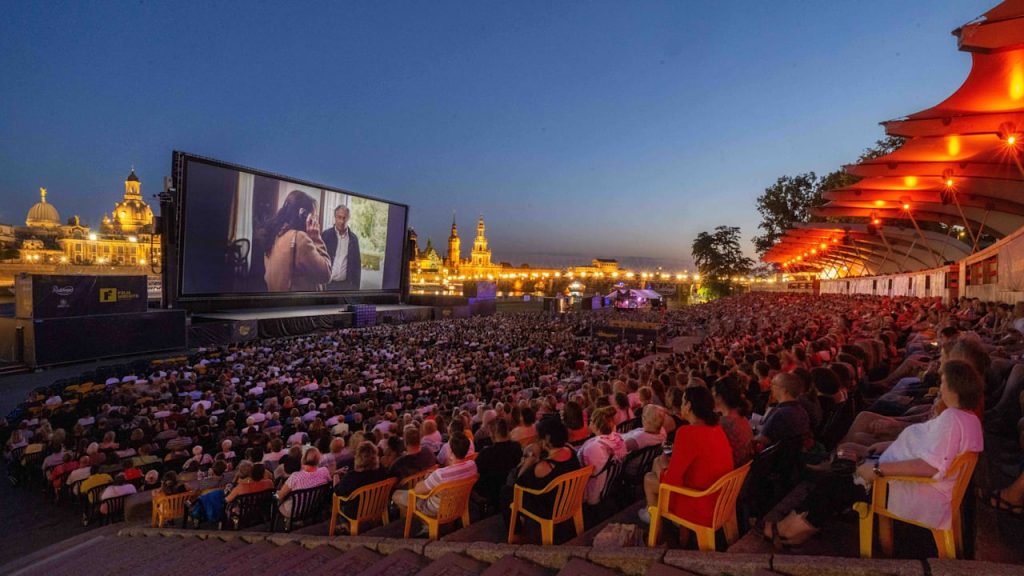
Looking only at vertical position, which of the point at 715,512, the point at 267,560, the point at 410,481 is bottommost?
the point at 267,560

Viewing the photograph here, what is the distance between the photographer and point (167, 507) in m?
5.40

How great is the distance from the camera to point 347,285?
3400cm

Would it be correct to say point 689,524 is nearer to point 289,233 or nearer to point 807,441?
point 807,441

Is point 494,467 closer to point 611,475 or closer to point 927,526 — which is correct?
point 611,475

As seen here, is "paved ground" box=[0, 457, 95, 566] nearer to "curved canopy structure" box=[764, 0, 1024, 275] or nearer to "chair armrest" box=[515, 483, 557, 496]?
"chair armrest" box=[515, 483, 557, 496]

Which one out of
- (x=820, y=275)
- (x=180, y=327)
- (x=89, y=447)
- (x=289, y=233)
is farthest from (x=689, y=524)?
(x=820, y=275)

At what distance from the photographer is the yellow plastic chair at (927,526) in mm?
2139

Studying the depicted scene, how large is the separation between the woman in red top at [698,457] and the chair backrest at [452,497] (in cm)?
149

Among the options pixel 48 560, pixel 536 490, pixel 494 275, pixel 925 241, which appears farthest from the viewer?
pixel 494 275

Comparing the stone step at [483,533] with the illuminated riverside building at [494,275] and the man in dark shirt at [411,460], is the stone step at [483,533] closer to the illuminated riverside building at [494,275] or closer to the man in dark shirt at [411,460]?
the man in dark shirt at [411,460]

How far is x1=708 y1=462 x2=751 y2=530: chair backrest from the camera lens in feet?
8.30

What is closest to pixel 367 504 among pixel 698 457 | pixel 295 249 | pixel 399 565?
pixel 399 565

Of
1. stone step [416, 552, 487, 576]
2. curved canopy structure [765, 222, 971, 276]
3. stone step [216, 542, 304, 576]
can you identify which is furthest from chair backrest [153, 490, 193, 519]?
curved canopy structure [765, 222, 971, 276]

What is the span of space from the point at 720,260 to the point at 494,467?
60.7 metres
